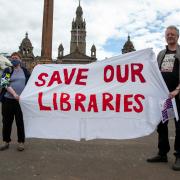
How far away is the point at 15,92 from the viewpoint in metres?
5.91

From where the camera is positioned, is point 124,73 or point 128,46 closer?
point 124,73

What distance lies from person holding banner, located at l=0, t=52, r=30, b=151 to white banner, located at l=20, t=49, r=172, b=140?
0.63 m

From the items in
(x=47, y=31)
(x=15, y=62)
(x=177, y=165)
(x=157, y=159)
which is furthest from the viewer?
(x=47, y=31)

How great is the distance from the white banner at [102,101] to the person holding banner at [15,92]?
63 cm

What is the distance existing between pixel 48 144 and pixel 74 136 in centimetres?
141

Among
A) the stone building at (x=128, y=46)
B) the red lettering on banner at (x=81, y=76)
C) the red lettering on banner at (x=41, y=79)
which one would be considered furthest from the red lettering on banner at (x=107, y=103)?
the stone building at (x=128, y=46)

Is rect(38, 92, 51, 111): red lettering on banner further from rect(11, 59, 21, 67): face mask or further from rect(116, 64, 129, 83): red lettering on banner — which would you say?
rect(116, 64, 129, 83): red lettering on banner

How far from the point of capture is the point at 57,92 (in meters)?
5.33

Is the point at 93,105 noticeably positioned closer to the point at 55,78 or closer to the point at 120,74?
the point at 120,74

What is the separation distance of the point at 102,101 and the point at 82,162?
94 cm

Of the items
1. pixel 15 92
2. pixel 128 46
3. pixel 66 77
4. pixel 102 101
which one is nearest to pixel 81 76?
pixel 66 77

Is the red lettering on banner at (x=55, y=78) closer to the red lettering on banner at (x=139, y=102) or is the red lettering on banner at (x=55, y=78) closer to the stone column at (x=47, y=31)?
the red lettering on banner at (x=139, y=102)

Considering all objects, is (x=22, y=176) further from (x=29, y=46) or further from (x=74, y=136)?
(x=29, y=46)

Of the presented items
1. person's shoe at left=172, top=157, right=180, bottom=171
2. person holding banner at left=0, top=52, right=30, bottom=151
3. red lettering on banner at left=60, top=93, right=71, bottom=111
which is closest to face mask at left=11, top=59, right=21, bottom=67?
person holding banner at left=0, top=52, right=30, bottom=151
